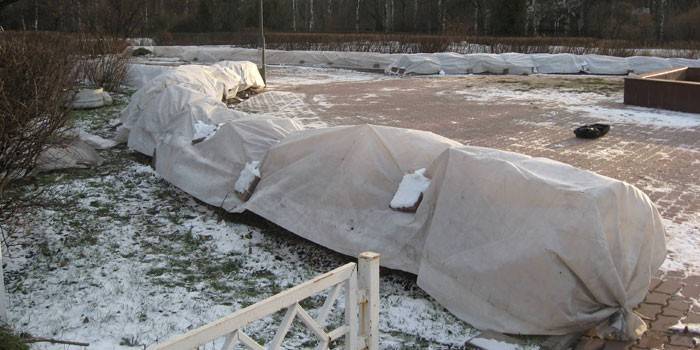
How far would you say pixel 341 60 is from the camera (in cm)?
2536

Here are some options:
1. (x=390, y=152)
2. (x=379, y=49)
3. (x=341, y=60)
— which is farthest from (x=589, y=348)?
(x=379, y=49)

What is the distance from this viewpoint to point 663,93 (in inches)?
526

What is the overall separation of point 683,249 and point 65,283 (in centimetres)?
498

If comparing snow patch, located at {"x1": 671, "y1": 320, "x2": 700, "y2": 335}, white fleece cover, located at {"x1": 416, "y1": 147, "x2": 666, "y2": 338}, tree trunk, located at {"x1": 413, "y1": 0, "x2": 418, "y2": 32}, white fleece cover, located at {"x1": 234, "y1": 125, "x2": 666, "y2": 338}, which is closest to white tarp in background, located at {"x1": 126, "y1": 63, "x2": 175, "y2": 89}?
white fleece cover, located at {"x1": 234, "y1": 125, "x2": 666, "y2": 338}

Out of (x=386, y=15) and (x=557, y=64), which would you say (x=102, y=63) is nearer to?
(x=557, y=64)

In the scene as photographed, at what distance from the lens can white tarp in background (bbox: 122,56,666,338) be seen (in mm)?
4039

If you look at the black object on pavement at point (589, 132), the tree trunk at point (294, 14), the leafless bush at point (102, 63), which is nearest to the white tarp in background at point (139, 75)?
the leafless bush at point (102, 63)

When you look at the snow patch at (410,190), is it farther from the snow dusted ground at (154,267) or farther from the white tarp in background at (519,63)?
the white tarp in background at (519,63)

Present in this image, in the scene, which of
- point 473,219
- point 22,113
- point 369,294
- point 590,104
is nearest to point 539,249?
point 473,219

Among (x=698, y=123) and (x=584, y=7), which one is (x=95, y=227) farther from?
(x=584, y=7)

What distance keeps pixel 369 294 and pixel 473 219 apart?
2042mm

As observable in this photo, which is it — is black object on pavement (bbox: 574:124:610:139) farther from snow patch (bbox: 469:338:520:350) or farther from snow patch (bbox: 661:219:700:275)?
snow patch (bbox: 469:338:520:350)

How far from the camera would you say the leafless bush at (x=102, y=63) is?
49.3ft

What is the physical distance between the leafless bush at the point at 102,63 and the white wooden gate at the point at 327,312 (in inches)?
516
